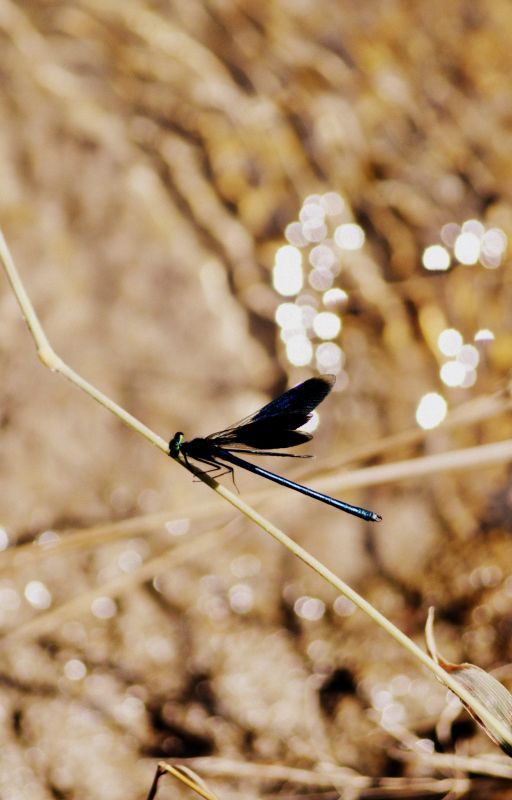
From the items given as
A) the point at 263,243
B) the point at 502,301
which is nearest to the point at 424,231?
the point at 502,301

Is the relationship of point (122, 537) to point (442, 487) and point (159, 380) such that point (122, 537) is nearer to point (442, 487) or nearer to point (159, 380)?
point (159, 380)

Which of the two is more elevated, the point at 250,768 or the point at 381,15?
the point at 381,15

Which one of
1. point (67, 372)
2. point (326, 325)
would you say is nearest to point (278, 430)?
point (67, 372)

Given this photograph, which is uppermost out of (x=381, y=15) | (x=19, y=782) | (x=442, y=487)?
(x=381, y=15)

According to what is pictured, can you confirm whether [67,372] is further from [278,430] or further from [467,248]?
Answer: [467,248]

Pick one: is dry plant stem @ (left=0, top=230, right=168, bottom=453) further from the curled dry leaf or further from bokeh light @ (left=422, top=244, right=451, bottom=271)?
bokeh light @ (left=422, top=244, right=451, bottom=271)

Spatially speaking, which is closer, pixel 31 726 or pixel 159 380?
pixel 31 726

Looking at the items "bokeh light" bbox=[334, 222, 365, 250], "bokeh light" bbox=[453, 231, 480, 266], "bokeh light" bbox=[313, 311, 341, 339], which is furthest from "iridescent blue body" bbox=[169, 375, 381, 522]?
"bokeh light" bbox=[453, 231, 480, 266]
